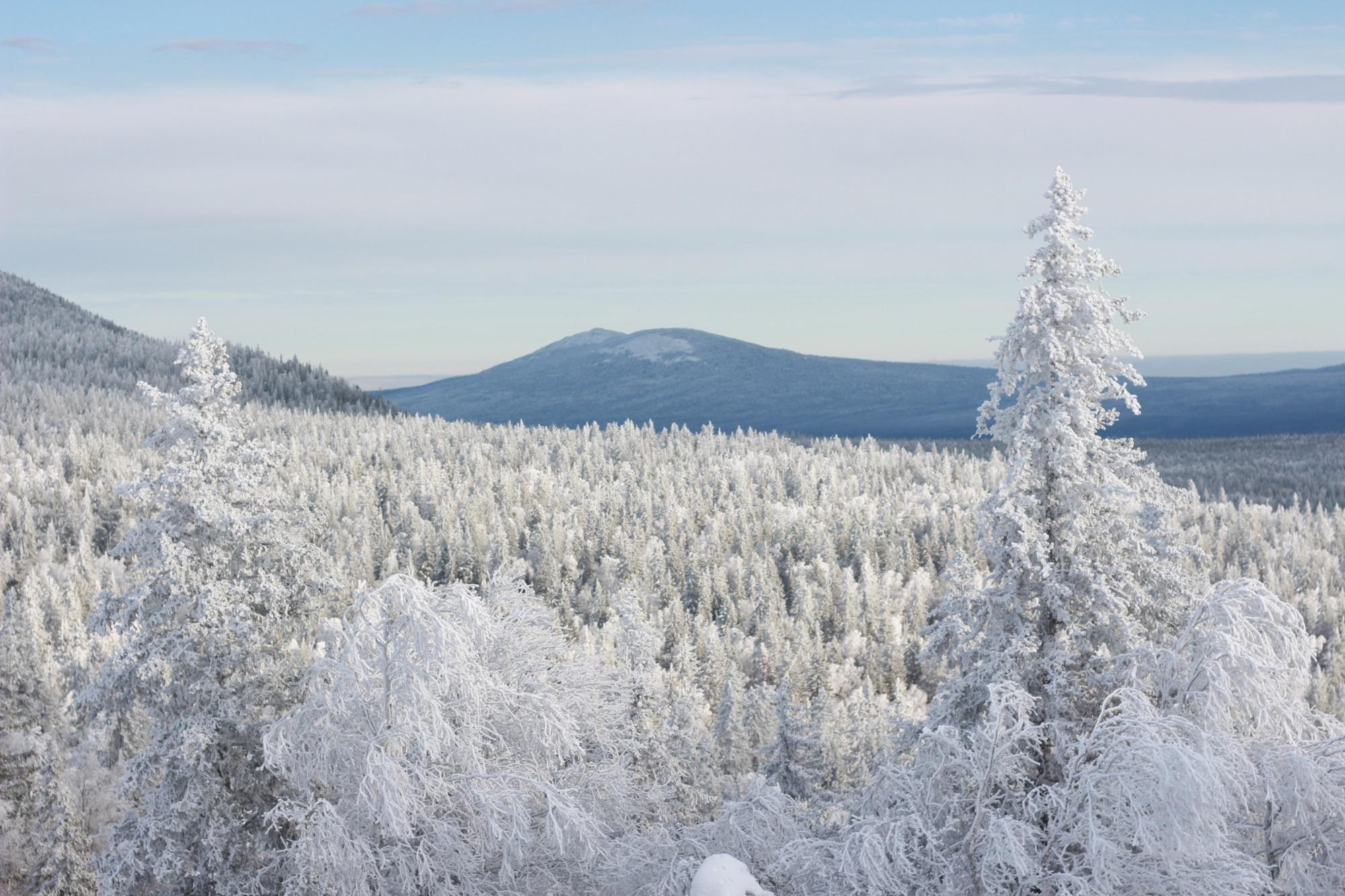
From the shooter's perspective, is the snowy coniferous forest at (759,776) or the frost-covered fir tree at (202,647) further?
the frost-covered fir tree at (202,647)

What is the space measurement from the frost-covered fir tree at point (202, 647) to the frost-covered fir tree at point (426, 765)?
46.9 inches

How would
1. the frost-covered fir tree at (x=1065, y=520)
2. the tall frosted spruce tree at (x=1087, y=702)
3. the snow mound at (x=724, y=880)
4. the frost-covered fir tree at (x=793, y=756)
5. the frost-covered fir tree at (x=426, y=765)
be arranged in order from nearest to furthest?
the snow mound at (x=724, y=880) < the tall frosted spruce tree at (x=1087, y=702) < the frost-covered fir tree at (x=426, y=765) < the frost-covered fir tree at (x=1065, y=520) < the frost-covered fir tree at (x=793, y=756)

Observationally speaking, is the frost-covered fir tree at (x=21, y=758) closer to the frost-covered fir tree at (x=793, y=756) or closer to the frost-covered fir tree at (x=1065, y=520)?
the frost-covered fir tree at (x=793, y=756)

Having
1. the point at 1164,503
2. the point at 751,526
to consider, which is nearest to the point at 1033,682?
the point at 1164,503

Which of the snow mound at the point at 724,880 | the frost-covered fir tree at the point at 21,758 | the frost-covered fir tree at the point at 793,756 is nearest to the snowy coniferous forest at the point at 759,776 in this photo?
the snow mound at the point at 724,880

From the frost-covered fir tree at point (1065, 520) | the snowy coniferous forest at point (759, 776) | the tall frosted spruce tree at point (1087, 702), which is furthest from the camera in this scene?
the frost-covered fir tree at point (1065, 520)

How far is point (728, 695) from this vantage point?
2328 inches

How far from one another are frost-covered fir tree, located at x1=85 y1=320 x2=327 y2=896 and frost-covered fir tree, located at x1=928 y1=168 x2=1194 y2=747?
43.2 ft

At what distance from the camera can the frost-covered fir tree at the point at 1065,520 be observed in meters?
19.7

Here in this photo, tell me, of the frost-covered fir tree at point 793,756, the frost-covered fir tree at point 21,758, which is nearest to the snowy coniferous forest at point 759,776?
the frost-covered fir tree at point 793,756

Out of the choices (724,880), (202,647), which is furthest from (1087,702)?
(202,647)

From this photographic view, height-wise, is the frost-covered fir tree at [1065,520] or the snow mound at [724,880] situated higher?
the frost-covered fir tree at [1065,520]

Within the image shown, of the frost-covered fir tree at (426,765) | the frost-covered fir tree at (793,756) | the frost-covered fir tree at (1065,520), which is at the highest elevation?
the frost-covered fir tree at (1065,520)

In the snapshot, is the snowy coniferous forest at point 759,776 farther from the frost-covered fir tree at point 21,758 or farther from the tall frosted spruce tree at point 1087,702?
the frost-covered fir tree at point 21,758
